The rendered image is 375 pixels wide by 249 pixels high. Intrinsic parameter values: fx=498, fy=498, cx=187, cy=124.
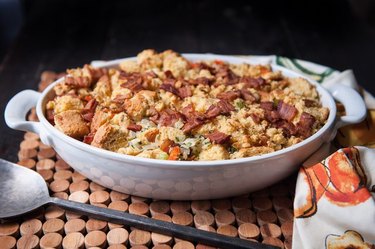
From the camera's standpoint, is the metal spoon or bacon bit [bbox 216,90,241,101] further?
bacon bit [bbox 216,90,241,101]

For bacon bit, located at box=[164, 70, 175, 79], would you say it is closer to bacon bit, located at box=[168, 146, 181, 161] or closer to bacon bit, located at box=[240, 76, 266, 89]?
bacon bit, located at box=[240, 76, 266, 89]

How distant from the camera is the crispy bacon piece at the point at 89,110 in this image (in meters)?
1.30

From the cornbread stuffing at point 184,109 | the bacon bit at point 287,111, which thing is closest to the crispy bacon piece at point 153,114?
the cornbread stuffing at point 184,109

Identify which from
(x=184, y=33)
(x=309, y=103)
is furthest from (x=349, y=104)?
(x=184, y=33)

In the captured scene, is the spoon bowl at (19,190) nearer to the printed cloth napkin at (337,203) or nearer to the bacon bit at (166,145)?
the bacon bit at (166,145)

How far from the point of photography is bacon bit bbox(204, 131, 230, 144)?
3.85ft

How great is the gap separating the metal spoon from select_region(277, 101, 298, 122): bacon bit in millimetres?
387

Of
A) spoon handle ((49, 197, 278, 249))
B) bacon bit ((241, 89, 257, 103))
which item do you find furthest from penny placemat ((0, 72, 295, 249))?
bacon bit ((241, 89, 257, 103))

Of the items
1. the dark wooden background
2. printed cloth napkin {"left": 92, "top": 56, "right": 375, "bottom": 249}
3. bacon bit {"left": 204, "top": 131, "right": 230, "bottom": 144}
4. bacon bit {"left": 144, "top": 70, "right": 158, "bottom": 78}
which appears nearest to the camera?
printed cloth napkin {"left": 92, "top": 56, "right": 375, "bottom": 249}

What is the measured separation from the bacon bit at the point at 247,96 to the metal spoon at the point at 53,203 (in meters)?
0.44

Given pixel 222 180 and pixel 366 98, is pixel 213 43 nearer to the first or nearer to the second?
pixel 366 98

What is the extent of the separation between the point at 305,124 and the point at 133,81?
50 centimetres

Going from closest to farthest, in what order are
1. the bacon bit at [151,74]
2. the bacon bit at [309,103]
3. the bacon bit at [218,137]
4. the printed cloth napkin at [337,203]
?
the printed cloth napkin at [337,203] → the bacon bit at [218,137] → the bacon bit at [309,103] → the bacon bit at [151,74]

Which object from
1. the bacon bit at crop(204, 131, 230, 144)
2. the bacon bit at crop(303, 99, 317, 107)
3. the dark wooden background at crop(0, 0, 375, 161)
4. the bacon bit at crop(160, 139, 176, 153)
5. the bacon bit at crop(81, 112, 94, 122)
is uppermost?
the bacon bit at crop(204, 131, 230, 144)
